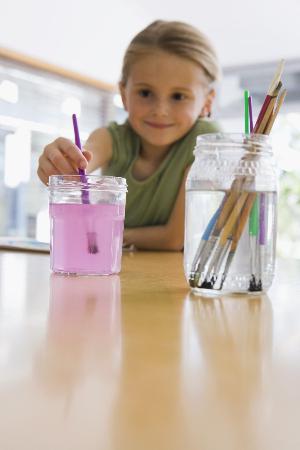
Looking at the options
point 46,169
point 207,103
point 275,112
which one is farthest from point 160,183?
point 275,112

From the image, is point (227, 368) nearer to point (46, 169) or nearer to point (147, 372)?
point (147, 372)

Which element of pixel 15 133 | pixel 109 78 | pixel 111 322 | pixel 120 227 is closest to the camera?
pixel 111 322

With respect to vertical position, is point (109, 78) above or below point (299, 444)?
above

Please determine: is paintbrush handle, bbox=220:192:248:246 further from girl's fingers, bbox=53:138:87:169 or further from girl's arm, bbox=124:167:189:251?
girl's arm, bbox=124:167:189:251

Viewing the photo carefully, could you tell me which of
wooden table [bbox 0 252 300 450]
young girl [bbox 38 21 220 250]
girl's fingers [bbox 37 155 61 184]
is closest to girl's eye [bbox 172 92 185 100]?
young girl [bbox 38 21 220 250]

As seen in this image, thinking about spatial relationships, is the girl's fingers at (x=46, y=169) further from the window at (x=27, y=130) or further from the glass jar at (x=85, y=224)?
the window at (x=27, y=130)

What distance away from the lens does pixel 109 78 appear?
4816mm

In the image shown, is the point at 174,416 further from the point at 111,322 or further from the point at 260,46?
the point at 260,46

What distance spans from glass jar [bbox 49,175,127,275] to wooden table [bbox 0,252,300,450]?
0.15 meters

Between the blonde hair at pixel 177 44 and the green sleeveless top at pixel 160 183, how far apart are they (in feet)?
0.53

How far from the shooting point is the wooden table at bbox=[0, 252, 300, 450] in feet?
0.65

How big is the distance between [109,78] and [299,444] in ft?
15.7

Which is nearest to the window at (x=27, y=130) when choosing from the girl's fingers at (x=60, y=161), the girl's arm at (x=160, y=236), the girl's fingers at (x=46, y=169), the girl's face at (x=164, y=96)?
the girl's face at (x=164, y=96)

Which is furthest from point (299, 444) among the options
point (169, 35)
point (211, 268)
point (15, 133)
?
point (15, 133)
